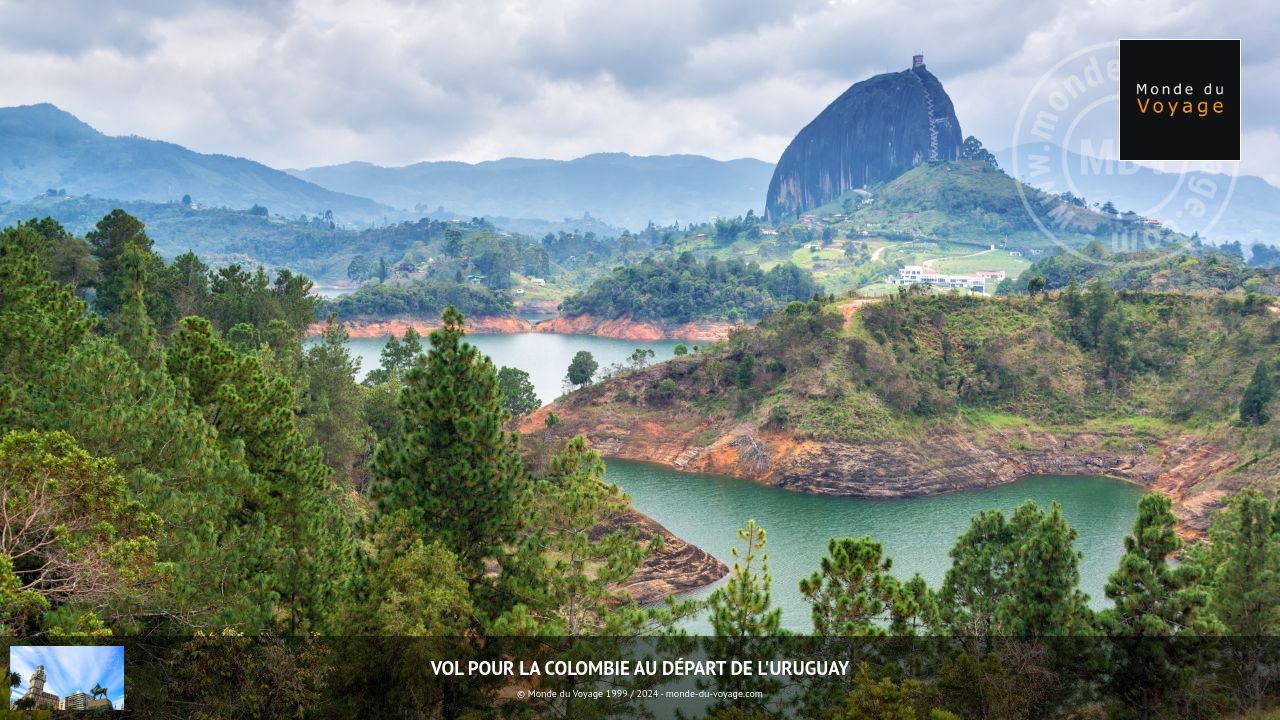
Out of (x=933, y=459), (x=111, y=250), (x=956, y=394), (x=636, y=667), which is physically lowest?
A: (x=933, y=459)

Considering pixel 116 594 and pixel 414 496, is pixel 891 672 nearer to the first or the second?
pixel 414 496

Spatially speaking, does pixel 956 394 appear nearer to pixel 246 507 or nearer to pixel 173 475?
pixel 246 507

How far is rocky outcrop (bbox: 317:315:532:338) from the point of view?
12275 cm

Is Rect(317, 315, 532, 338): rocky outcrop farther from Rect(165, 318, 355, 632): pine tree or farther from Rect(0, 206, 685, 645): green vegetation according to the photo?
Rect(0, 206, 685, 645): green vegetation

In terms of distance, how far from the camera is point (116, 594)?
13.1m

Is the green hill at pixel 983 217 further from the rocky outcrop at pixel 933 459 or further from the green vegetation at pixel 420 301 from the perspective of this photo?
the rocky outcrop at pixel 933 459

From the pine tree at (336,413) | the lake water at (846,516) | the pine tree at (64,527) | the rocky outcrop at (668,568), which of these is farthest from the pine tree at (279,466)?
the rocky outcrop at (668,568)

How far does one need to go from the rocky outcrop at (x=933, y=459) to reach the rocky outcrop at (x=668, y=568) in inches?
555

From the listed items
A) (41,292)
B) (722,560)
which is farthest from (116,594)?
(722,560)

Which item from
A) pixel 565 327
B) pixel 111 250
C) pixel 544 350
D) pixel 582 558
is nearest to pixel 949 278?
pixel 565 327

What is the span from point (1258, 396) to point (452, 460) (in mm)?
49199

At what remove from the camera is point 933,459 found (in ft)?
181

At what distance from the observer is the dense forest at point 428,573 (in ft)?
45.1

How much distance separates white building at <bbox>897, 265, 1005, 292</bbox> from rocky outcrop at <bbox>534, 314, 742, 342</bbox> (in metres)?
29.4
